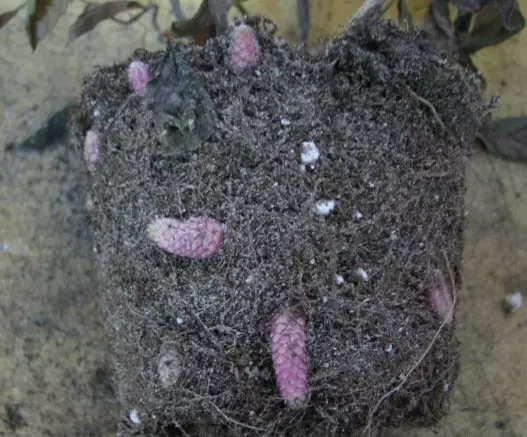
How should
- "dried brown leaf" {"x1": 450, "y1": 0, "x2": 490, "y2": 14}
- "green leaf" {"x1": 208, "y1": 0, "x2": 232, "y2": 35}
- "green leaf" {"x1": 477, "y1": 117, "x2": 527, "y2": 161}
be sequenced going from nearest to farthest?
1. "dried brown leaf" {"x1": 450, "y1": 0, "x2": 490, "y2": 14}
2. "green leaf" {"x1": 208, "y1": 0, "x2": 232, "y2": 35}
3. "green leaf" {"x1": 477, "y1": 117, "x2": 527, "y2": 161}

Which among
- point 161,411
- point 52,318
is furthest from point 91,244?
point 161,411

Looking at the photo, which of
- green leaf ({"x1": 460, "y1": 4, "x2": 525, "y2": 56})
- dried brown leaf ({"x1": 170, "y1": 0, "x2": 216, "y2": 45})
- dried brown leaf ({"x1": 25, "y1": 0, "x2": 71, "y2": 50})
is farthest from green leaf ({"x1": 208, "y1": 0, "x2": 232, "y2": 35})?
green leaf ({"x1": 460, "y1": 4, "x2": 525, "y2": 56})

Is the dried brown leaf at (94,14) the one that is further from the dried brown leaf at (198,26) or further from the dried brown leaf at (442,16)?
the dried brown leaf at (442,16)

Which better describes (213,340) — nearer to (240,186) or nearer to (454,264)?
(240,186)

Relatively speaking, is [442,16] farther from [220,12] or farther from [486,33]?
[220,12]

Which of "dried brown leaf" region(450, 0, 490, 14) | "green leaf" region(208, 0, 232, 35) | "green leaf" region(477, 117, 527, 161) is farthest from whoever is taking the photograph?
"green leaf" region(477, 117, 527, 161)

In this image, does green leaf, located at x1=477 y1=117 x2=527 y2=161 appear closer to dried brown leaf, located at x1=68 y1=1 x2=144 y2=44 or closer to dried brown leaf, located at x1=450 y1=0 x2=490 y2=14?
dried brown leaf, located at x1=450 y1=0 x2=490 y2=14
